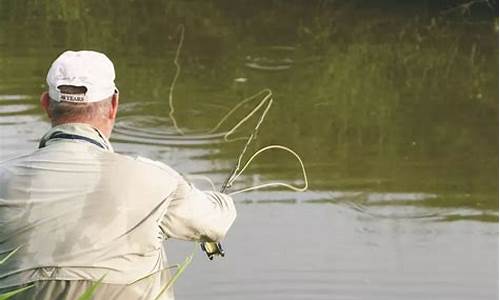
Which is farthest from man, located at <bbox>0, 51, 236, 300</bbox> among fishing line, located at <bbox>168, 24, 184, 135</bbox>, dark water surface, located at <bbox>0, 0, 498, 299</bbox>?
fishing line, located at <bbox>168, 24, 184, 135</bbox>

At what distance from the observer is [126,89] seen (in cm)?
864

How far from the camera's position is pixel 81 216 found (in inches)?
99.0

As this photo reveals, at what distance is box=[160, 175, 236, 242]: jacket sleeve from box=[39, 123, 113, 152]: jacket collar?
0.20m

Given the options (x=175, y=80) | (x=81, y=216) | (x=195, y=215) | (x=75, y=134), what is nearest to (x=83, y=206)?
(x=81, y=216)

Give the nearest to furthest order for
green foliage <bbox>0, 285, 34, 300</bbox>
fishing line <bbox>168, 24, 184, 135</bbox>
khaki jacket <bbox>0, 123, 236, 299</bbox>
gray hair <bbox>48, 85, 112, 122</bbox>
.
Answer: green foliage <bbox>0, 285, 34, 300</bbox> < khaki jacket <bbox>0, 123, 236, 299</bbox> < gray hair <bbox>48, 85, 112, 122</bbox> < fishing line <bbox>168, 24, 184, 135</bbox>

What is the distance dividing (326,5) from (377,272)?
7.67m

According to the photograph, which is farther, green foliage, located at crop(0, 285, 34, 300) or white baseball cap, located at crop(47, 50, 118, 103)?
white baseball cap, located at crop(47, 50, 118, 103)

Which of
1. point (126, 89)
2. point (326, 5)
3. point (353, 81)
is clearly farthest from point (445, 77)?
point (326, 5)

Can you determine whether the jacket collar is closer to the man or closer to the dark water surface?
the man

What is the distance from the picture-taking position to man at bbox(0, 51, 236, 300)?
8.23 feet

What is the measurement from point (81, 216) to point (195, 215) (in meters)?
0.30

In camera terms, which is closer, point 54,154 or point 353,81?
point 54,154

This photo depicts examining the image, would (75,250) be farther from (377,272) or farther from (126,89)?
Result: (126,89)

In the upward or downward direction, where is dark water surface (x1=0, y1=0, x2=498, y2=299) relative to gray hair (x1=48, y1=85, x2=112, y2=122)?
downward
